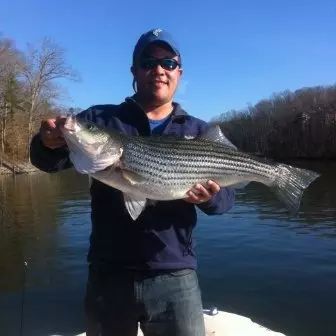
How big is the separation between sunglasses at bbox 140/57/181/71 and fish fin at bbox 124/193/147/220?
45.1 inches

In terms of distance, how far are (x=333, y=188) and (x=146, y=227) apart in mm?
32792

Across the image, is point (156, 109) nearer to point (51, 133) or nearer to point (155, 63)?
point (155, 63)

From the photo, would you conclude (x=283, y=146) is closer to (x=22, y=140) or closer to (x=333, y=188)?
(x=22, y=140)

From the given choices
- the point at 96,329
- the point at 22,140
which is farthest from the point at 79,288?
the point at 22,140

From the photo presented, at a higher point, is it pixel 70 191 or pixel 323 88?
pixel 323 88

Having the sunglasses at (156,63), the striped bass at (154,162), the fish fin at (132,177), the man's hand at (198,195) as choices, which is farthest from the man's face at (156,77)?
the man's hand at (198,195)

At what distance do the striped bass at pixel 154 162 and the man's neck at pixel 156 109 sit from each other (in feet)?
1.08

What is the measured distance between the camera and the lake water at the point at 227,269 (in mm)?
10039

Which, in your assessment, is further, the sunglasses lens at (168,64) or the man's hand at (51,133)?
the sunglasses lens at (168,64)

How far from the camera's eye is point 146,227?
366 centimetres

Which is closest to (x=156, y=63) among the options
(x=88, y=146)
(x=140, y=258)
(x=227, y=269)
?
(x=88, y=146)

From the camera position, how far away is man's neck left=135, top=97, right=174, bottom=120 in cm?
403

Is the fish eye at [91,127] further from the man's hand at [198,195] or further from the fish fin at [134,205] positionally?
the man's hand at [198,195]

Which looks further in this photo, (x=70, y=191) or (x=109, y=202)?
(x=70, y=191)
